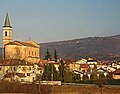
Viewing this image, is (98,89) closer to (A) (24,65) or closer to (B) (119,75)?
(B) (119,75)

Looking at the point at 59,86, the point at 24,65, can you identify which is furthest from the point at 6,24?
the point at 59,86

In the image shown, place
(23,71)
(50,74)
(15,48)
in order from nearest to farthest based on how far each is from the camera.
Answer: (50,74), (23,71), (15,48)

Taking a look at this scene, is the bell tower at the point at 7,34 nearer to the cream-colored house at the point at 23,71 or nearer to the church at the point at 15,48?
the church at the point at 15,48

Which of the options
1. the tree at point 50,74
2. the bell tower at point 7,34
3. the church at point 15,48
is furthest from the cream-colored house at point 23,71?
the bell tower at point 7,34

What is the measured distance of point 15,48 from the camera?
103625 millimetres

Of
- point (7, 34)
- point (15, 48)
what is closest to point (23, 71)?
point (15, 48)

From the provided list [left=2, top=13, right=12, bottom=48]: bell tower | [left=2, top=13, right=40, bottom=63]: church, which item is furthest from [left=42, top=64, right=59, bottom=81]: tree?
[left=2, top=13, right=12, bottom=48]: bell tower

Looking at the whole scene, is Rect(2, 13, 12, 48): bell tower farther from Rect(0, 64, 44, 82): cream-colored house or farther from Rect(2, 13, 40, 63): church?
Rect(0, 64, 44, 82): cream-colored house

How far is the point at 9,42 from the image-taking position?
10512cm

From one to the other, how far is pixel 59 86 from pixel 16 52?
53411 mm

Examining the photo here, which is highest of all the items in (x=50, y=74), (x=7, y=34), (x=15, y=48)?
(x=7, y=34)

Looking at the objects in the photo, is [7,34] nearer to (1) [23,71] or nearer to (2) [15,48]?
(2) [15,48]

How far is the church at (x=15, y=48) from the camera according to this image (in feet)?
338

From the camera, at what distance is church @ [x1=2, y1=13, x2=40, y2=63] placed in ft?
338
